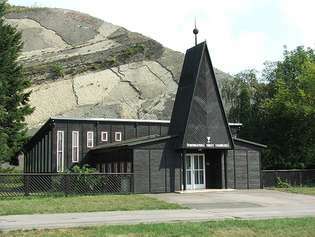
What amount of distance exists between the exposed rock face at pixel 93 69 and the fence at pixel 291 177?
1337 inches

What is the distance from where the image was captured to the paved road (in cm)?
1616

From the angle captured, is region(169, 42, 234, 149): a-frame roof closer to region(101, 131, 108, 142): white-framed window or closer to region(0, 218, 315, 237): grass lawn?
region(101, 131, 108, 142): white-framed window

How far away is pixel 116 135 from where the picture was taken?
41.5 m

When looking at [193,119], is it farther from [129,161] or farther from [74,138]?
[74,138]

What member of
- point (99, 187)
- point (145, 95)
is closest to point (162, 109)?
point (145, 95)

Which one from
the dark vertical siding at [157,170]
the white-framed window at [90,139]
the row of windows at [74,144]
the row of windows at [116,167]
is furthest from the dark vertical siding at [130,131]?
the dark vertical siding at [157,170]

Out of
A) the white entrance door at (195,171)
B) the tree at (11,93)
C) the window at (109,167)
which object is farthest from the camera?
the tree at (11,93)

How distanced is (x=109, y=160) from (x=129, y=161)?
4.68 meters

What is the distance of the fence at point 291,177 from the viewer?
35.2 m

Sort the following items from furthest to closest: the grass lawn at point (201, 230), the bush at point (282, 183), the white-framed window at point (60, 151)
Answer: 1. the white-framed window at point (60, 151)
2. the bush at point (282, 183)
3. the grass lawn at point (201, 230)

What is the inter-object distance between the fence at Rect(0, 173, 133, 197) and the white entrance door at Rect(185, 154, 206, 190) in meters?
5.79

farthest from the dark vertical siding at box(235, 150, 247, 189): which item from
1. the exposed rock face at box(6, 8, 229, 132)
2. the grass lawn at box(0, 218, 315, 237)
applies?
the exposed rock face at box(6, 8, 229, 132)

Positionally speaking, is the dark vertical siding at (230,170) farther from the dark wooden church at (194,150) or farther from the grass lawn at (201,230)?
the grass lawn at (201,230)

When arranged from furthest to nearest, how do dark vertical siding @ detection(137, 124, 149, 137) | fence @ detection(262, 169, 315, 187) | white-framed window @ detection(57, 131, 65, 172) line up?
1. dark vertical siding @ detection(137, 124, 149, 137)
2. white-framed window @ detection(57, 131, 65, 172)
3. fence @ detection(262, 169, 315, 187)
